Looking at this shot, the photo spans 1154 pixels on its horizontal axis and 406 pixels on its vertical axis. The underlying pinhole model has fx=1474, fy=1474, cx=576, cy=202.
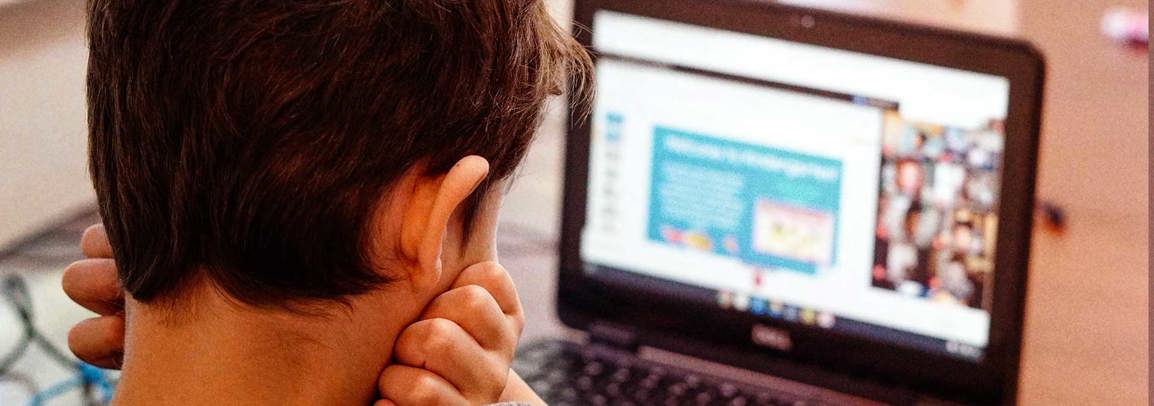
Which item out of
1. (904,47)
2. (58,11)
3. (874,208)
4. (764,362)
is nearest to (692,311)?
(764,362)

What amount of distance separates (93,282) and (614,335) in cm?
51

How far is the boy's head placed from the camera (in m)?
0.70

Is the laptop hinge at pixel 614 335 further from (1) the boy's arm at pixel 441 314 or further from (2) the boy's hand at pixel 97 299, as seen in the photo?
(2) the boy's hand at pixel 97 299

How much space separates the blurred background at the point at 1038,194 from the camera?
131 centimetres

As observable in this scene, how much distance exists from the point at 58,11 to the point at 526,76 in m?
0.85

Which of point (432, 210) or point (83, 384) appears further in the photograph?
point (83, 384)

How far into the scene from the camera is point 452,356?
86 centimetres

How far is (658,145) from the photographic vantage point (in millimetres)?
1259

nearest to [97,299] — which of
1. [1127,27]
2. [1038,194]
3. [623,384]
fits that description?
[623,384]

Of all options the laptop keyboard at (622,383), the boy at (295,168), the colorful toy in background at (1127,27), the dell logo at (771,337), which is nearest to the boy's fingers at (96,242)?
the boy at (295,168)

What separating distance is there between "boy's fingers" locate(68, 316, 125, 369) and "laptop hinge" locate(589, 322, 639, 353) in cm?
48

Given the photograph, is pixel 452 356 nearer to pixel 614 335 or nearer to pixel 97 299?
pixel 97 299

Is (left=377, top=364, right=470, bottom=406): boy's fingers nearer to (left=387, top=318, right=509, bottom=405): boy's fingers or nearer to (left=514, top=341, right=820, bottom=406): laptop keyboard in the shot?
(left=387, top=318, right=509, bottom=405): boy's fingers

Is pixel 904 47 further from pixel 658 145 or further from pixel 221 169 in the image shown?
pixel 221 169
